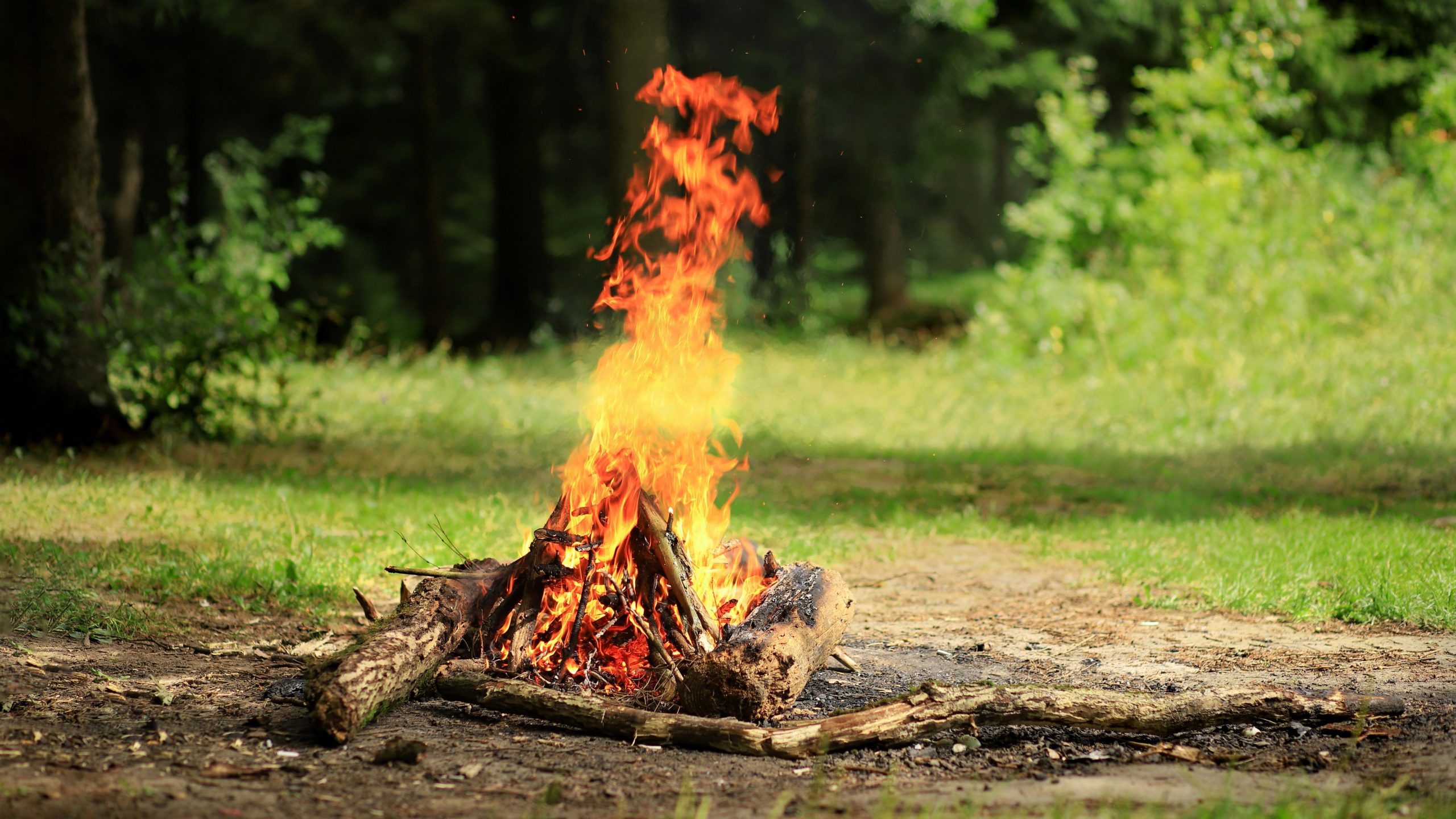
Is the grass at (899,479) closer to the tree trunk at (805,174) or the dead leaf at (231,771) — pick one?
the dead leaf at (231,771)

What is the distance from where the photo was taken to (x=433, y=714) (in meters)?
4.66

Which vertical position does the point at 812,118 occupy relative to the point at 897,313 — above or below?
above

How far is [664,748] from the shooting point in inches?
172

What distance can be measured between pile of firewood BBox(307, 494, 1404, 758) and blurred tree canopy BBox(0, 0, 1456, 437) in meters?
6.16

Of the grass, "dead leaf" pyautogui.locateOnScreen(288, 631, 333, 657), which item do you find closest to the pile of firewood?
"dead leaf" pyautogui.locateOnScreen(288, 631, 333, 657)

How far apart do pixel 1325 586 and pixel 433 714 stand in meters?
4.64

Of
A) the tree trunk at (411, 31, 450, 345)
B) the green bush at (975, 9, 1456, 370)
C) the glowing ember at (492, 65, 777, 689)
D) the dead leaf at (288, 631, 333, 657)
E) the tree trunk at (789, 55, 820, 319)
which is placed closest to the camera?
the glowing ember at (492, 65, 777, 689)

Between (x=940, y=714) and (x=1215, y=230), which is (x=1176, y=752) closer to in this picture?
(x=940, y=714)

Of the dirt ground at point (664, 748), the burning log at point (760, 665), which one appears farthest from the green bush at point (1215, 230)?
the burning log at point (760, 665)

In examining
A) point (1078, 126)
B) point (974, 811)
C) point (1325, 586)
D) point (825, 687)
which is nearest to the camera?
point (974, 811)

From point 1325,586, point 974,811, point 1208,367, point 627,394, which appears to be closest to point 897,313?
point 1208,367

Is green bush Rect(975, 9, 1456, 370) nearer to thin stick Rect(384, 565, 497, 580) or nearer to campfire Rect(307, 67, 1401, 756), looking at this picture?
campfire Rect(307, 67, 1401, 756)

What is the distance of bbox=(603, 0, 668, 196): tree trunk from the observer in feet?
48.0

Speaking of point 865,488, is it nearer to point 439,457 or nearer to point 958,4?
point 439,457
